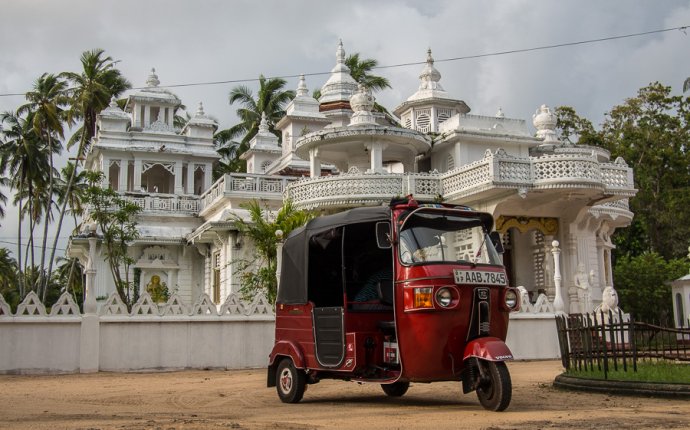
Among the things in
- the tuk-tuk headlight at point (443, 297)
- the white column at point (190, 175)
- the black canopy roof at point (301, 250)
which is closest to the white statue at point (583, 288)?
the black canopy roof at point (301, 250)

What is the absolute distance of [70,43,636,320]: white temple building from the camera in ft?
77.4

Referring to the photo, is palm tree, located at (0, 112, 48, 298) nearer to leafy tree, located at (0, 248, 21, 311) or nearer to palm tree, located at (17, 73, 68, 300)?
palm tree, located at (17, 73, 68, 300)

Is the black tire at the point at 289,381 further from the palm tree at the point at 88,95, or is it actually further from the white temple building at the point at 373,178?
the palm tree at the point at 88,95

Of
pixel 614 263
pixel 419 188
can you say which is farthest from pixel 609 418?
pixel 614 263

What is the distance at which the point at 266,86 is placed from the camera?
51000mm

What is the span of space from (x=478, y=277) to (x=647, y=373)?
12.5 feet

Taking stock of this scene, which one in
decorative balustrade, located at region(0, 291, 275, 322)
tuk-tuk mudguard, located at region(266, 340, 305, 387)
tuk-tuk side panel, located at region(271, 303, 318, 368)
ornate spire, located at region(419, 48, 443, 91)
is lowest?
tuk-tuk mudguard, located at region(266, 340, 305, 387)

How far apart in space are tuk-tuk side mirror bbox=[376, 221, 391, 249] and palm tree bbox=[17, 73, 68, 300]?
2986 cm

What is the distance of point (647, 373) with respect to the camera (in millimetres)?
11266

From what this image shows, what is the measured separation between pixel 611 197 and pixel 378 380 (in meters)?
16.6

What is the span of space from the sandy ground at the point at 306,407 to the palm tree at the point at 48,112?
977 inches

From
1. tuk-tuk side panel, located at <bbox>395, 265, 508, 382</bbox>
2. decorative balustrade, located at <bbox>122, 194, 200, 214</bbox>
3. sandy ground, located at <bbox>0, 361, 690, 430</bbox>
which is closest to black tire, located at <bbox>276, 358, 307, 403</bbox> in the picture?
sandy ground, located at <bbox>0, 361, 690, 430</bbox>

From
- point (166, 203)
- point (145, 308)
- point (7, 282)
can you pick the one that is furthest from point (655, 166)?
point (7, 282)

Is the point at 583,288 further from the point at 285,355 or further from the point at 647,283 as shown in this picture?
the point at 285,355
